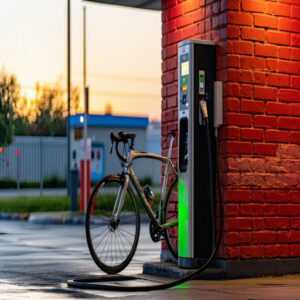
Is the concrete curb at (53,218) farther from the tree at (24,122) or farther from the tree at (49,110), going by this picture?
the tree at (49,110)

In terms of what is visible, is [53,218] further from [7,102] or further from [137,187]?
[7,102]

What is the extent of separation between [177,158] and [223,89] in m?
0.99

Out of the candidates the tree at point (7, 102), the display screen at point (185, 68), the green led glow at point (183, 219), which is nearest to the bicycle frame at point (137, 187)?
the green led glow at point (183, 219)

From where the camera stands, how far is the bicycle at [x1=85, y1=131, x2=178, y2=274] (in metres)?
8.57

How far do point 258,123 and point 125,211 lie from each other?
1594 millimetres

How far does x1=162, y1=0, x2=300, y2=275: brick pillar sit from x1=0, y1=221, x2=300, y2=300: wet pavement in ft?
1.40

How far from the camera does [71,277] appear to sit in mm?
9336

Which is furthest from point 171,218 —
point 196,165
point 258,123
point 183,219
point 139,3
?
point 139,3

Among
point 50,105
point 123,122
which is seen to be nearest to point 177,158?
point 123,122

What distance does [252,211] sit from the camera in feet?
28.9

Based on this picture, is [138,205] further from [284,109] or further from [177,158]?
[284,109]

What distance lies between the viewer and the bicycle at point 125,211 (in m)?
8.57

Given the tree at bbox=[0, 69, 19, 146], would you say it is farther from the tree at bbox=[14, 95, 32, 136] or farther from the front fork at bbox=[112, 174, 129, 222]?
the front fork at bbox=[112, 174, 129, 222]

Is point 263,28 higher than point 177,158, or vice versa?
point 263,28
